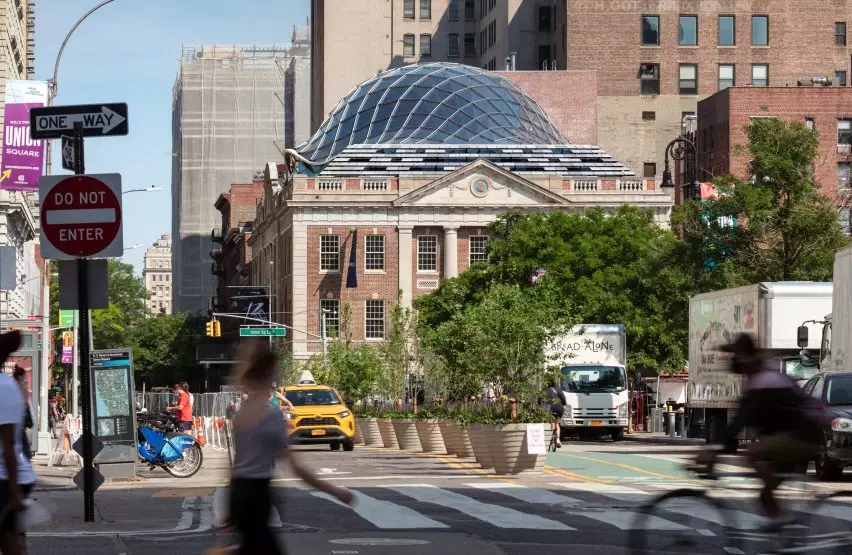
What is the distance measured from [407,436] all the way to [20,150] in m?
15.9

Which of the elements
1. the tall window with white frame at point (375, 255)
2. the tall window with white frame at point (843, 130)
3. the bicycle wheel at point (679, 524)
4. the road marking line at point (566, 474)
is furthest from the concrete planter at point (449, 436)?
the tall window with white frame at point (843, 130)

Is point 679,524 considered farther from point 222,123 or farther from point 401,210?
point 222,123

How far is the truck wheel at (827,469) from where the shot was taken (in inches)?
972

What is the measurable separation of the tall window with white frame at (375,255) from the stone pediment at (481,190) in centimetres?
254

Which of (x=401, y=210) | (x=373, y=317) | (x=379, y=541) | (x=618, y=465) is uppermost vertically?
(x=401, y=210)

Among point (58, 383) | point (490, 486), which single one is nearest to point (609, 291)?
point (490, 486)

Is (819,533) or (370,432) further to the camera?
(370,432)

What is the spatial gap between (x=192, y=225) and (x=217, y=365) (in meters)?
28.3

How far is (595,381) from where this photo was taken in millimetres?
50562

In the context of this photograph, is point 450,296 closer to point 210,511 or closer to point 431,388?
point 431,388

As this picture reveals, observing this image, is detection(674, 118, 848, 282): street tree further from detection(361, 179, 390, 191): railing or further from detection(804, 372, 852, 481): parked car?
detection(361, 179, 390, 191): railing

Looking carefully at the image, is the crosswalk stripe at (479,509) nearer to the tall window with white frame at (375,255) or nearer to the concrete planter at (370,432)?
the concrete planter at (370,432)

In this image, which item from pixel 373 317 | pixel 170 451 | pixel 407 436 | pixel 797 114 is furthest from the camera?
pixel 797 114

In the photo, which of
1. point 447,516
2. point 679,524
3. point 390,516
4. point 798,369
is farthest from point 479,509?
point 798,369
